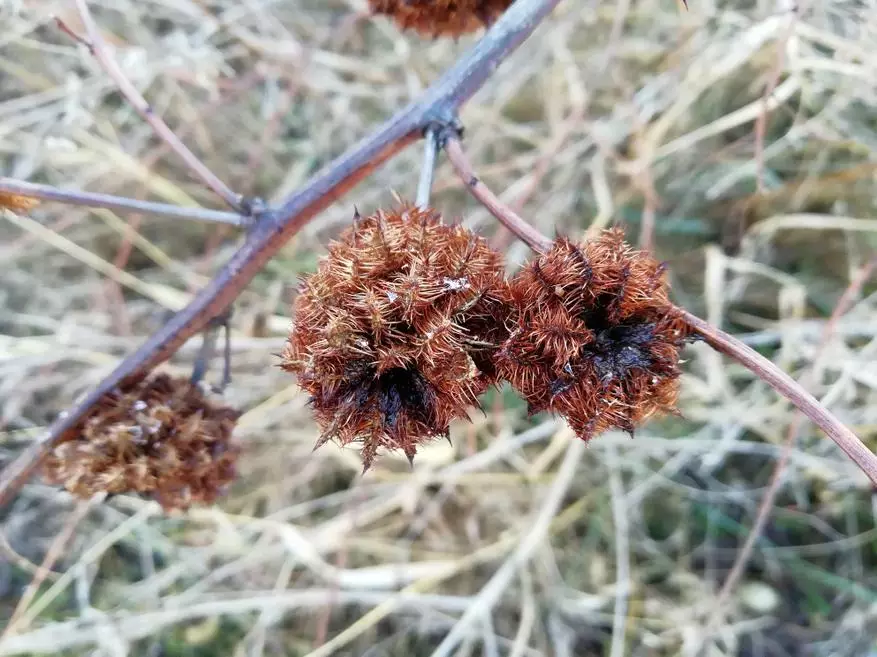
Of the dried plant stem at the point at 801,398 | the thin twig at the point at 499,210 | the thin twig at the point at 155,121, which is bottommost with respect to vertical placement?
the dried plant stem at the point at 801,398

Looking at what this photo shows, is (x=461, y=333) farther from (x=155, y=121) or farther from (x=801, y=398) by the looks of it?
(x=155, y=121)

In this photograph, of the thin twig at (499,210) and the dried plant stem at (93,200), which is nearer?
the thin twig at (499,210)

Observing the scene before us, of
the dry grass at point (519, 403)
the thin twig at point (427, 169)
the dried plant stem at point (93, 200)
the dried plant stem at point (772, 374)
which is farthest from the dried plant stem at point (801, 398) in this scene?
the dry grass at point (519, 403)

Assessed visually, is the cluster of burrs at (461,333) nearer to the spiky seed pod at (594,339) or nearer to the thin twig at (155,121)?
the spiky seed pod at (594,339)

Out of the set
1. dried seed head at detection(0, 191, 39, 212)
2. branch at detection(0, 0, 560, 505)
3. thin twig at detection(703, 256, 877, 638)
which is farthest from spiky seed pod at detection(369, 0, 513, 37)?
thin twig at detection(703, 256, 877, 638)

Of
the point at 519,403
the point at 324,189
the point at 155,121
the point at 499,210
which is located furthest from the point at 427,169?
the point at 519,403

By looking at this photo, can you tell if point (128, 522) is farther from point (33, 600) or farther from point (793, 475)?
point (793, 475)

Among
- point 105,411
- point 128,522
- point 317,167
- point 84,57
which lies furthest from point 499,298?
point 84,57

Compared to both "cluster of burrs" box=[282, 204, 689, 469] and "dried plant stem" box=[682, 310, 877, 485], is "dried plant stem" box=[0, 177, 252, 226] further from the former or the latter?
"dried plant stem" box=[682, 310, 877, 485]
